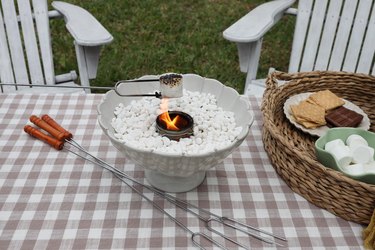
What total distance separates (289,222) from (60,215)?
1.49ft

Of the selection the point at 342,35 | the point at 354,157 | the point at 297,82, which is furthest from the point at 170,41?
the point at 354,157

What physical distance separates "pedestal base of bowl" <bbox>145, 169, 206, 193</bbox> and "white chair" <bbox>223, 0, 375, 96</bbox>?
0.82 metres

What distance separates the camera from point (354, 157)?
0.86m

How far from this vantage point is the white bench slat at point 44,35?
5.36ft

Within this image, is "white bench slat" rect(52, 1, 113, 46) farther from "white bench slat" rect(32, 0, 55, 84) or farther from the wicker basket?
the wicker basket

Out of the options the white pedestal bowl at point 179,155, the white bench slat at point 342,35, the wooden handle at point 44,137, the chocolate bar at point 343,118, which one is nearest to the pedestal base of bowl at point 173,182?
the white pedestal bowl at point 179,155

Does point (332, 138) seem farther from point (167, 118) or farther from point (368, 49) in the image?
point (368, 49)

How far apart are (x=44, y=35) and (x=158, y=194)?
104cm

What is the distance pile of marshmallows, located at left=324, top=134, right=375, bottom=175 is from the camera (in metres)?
0.83

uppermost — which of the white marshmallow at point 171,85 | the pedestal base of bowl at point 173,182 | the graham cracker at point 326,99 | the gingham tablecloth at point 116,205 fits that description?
the white marshmallow at point 171,85

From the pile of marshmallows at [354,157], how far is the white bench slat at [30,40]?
49.4 inches

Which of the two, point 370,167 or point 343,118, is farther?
point 343,118

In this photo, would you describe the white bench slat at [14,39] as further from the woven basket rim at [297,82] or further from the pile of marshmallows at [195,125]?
the woven basket rim at [297,82]

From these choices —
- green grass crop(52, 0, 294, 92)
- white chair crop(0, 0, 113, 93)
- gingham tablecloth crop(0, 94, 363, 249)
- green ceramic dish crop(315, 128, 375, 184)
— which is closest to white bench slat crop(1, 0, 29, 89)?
white chair crop(0, 0, 113, 93)
